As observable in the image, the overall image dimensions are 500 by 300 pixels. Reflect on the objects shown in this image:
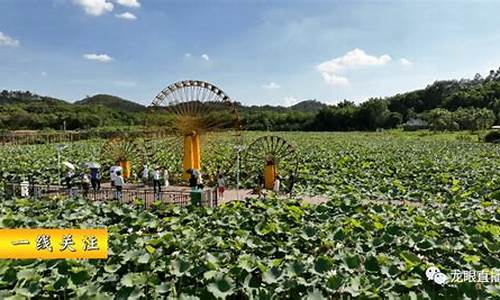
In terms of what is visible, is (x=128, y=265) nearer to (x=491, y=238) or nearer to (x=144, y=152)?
(x=491, y=238)

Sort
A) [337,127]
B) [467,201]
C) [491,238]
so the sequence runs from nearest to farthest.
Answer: [491,238], [467,201], [337,127]

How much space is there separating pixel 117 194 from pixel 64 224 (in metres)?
4.84

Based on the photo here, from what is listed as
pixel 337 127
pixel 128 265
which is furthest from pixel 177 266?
pixel 337 127

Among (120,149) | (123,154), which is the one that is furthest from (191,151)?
(120,149)

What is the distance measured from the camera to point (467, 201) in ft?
34.2

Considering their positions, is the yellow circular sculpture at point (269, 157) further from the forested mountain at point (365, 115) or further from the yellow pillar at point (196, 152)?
the forested mountain at point (365, 115)

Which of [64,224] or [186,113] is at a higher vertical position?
[186,113]

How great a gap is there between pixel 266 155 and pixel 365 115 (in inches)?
2406

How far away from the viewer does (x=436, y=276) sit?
16.5 ft

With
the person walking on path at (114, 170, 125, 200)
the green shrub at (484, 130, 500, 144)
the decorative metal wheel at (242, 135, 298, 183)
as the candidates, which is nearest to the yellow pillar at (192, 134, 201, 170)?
the decorative metal wheel at (242, 135, 298, 183)

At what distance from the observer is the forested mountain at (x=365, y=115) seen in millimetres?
59250

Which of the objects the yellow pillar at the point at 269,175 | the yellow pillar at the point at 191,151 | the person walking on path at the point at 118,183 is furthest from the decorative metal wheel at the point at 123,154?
the yellow pillar at the point at 269,175

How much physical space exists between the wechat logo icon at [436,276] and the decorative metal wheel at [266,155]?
10958 mm

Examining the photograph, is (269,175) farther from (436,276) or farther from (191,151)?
(436,276)
